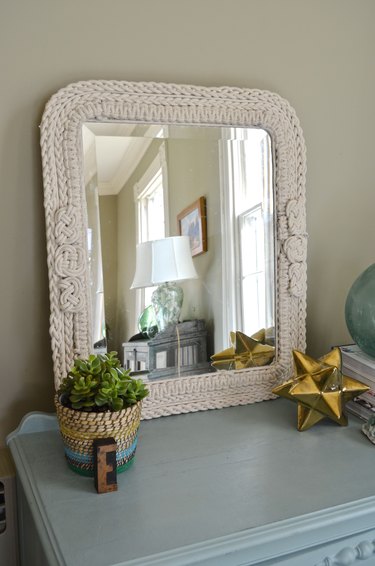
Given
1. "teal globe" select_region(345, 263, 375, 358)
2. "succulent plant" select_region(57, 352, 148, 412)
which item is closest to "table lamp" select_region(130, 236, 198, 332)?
"succulent plant" select_region(57, 352, 148, 412)

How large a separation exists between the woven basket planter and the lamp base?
9.6 inches

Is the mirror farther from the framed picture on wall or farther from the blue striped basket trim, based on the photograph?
the blue striped basket trim

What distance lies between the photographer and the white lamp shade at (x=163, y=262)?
984 mm

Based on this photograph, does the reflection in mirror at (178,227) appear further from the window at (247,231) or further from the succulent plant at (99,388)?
the succulent plant at (99,388)

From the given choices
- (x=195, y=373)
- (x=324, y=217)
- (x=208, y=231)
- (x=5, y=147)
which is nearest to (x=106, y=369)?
(x=195, y=373)

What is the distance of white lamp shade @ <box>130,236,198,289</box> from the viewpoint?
98 cm

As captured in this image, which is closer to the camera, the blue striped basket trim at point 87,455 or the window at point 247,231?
the blue striped basket trim at point 87,455

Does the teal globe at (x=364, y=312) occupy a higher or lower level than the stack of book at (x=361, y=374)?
higher

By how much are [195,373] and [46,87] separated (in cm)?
65

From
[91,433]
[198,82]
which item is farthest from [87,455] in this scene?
[198,82]

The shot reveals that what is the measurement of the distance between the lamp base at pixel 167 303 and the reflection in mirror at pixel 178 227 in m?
0.01

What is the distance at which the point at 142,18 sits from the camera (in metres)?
1.04

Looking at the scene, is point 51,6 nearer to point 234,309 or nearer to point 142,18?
point 142,18

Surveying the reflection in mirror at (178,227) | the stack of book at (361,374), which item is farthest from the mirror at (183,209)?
the stack of book at (361,374)
